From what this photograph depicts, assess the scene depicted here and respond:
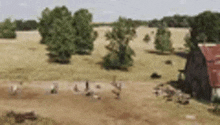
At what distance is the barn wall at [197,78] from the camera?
23266mm

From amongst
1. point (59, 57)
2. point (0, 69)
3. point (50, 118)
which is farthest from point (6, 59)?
point (50, 118)

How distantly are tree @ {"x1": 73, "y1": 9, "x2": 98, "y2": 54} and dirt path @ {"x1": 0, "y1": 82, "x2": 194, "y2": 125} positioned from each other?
25.0 meters

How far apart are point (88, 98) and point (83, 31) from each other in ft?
Result: 98.3

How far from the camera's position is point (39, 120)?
14.8 meters

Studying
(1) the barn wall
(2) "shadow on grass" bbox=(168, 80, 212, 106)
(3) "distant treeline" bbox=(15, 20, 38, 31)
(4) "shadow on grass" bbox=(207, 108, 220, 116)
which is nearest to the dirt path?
(4) "shadow on grass" bbox=(207, 108, 220, 116)

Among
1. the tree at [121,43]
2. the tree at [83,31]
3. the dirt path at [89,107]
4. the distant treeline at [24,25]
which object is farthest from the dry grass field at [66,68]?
the distant treeline at [24,25]

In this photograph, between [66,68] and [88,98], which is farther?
[66,68]

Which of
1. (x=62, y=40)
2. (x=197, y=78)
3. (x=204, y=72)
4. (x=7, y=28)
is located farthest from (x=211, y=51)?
(x=7, y=28)

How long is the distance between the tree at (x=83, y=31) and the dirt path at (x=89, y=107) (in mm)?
25030

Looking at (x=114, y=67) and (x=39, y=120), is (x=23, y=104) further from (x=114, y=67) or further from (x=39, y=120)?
(x=114, y=67)

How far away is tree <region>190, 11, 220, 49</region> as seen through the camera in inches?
1916

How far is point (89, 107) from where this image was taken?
2005 centimetres

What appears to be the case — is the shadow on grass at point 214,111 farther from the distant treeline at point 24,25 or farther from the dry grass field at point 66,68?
the distant treeline at point 24,25

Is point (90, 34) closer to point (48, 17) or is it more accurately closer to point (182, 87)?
point (48, 17)
